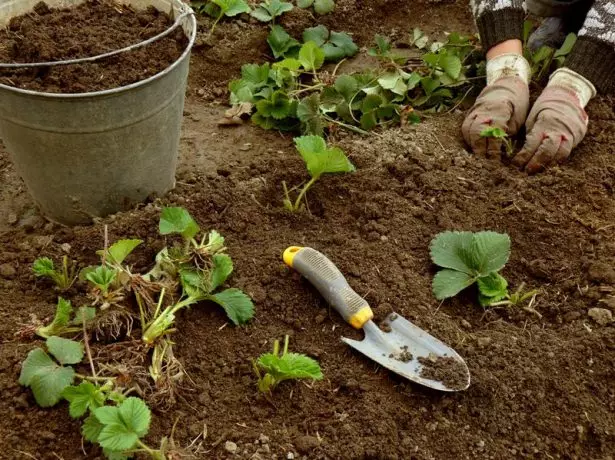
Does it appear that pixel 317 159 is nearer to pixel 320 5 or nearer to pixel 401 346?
pixel 401 346

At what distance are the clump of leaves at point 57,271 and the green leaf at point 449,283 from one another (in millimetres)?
1013

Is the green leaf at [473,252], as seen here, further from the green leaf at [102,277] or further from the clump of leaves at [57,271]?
the clump of leaves at [57,271]

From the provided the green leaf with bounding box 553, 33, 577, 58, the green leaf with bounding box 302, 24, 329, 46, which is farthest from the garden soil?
the green leaf with bounding box 302, 24, 329, 46

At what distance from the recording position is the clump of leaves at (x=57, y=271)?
6.23ft

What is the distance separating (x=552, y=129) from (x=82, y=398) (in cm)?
169

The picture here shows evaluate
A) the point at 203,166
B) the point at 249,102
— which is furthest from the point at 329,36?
the point at 203,166

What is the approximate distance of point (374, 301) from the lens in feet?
6.36

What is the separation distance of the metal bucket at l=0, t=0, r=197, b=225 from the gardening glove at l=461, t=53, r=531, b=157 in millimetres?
1004

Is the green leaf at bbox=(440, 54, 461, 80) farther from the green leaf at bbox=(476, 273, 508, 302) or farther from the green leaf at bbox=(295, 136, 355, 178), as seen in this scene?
the green leaf at bbox=(476, 273, 508, 302)

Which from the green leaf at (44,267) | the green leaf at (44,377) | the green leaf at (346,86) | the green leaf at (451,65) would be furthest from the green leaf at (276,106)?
the green leaf at (44,377)

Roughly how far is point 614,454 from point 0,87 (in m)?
1.79

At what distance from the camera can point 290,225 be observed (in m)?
2.21

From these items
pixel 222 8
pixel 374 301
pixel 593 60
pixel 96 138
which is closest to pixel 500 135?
pixel 593 60

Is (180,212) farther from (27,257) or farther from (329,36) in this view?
(329,36)
